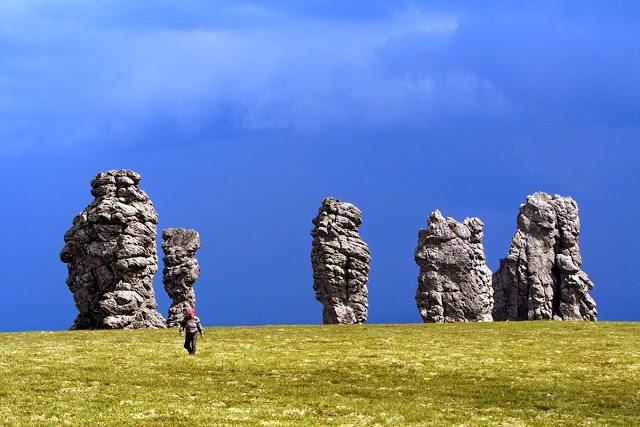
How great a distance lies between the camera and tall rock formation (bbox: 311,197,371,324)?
88.2 m

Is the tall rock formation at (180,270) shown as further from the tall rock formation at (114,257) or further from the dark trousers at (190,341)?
the dark trousers at (190,341)

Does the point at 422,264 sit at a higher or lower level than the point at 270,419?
higher

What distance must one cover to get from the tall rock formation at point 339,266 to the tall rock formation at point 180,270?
11879 millimetres

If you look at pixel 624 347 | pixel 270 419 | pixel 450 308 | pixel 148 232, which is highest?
pixel 148 232

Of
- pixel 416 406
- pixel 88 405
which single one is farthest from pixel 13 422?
pixel 416 406

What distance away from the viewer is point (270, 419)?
36.8 metres

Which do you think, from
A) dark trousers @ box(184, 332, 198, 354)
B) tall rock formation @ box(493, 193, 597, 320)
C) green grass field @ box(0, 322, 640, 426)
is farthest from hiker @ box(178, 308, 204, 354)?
tall rock formation @ box(493, 193, 597, 320)

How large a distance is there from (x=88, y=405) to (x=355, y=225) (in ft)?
177

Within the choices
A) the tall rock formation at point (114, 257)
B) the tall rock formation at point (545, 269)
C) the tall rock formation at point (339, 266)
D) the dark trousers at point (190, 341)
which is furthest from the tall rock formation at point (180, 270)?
the tall rock formation at point (545, 269)

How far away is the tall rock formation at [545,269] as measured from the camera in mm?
98250

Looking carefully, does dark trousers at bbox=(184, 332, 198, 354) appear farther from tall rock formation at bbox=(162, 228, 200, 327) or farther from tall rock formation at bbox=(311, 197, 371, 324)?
tall rock formation at bbox=(311, 197, 371, 324)

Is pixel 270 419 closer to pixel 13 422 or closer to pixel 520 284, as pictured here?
pixel 13 422

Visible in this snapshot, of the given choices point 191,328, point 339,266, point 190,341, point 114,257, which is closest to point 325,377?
point 191,328

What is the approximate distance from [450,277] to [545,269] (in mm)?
13811
